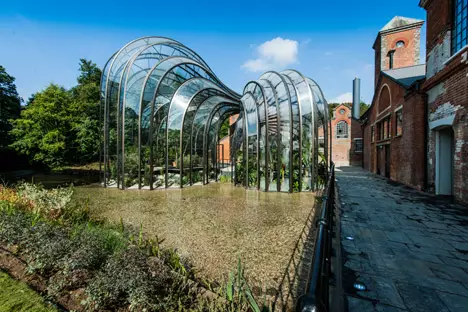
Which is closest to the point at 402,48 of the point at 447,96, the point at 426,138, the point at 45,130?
the point at 426,138

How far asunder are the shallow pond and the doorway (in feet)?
14.6

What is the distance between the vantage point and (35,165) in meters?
21.5

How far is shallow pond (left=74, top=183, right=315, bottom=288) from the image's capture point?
3.38m

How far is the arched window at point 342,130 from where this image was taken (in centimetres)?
2852

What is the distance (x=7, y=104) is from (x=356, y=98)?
4150 cm

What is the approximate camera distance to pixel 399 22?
18.0 meters

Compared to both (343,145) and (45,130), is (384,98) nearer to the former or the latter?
(343,145)

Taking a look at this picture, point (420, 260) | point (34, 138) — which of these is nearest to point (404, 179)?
point (420, 260)

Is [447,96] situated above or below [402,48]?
below

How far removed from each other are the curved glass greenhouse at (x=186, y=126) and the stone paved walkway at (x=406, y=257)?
13.3ft

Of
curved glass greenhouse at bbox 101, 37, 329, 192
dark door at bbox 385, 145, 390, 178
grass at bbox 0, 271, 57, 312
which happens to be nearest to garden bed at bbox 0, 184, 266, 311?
grass at bbox 0, 271, 57, 312

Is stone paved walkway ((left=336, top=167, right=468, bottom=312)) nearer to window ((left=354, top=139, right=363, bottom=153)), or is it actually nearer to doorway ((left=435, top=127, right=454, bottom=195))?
doorway ((left=435, top=127, right=454, bottom=195))

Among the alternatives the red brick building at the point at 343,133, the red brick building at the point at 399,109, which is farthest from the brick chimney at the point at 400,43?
the red brick building at the point at 343,133

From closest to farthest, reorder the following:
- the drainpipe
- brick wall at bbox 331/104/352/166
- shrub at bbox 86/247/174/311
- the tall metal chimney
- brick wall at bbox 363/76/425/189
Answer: shrub at bbox 86/247/174/311 < the drainpipe < brick wall at bbox 363/76/425/189 < the tall metal chimney < brick wall at bbox 331/104/352/166
